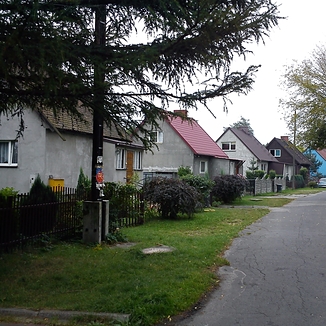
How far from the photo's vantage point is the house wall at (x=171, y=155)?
37.4m

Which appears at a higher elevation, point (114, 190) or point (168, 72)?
point (168, 72)

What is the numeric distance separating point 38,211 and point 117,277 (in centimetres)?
347

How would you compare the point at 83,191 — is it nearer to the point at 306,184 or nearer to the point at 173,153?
the point at 173,153

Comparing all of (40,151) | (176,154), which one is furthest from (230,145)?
(40,151)

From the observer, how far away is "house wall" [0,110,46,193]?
1942cm

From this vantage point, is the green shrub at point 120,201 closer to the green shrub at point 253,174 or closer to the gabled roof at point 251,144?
the green shrub at point 253,174

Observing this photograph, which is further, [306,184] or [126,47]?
[306,184]

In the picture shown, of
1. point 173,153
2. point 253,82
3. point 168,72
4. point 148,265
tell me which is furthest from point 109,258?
point 173,153

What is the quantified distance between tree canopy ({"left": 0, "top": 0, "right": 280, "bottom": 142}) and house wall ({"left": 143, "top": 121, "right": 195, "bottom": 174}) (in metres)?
28.7

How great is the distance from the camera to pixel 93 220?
11.0 metres

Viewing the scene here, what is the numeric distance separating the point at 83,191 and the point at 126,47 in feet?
17.7

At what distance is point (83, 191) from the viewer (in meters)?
12.4

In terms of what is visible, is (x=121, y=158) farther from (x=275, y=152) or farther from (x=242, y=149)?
(x=275, y=152)

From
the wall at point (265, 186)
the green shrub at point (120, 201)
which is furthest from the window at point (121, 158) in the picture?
the wall at point (265, 186)
